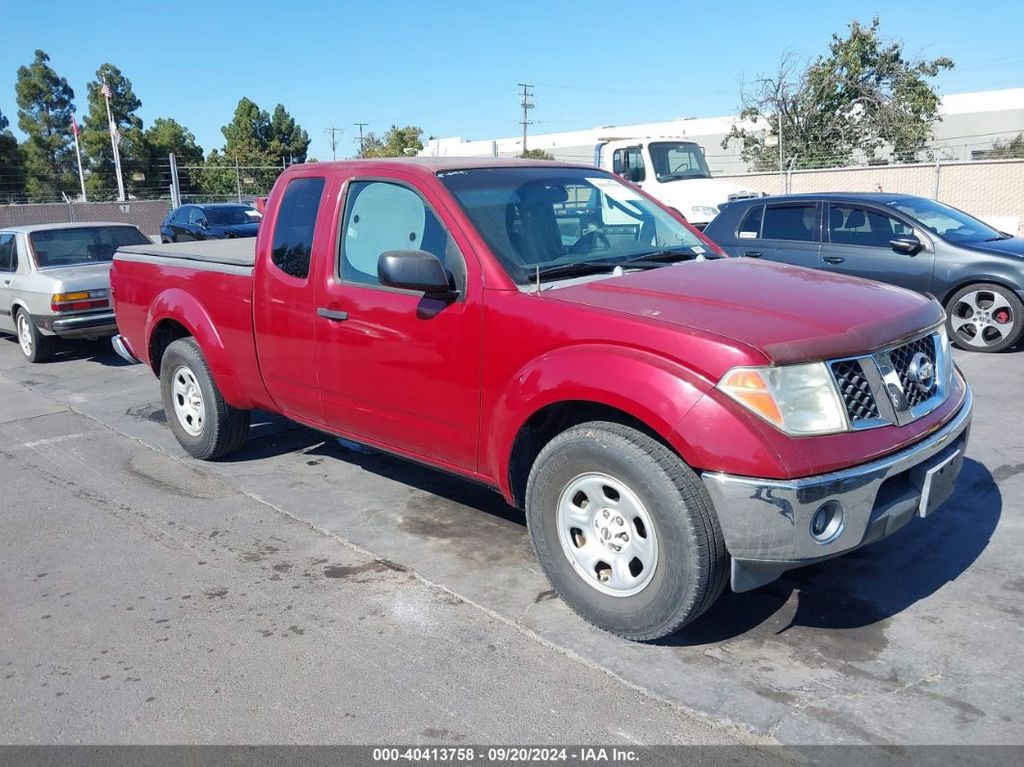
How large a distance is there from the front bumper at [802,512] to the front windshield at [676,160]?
14.5m

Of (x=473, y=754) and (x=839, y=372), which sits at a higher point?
(x=839, y=372)

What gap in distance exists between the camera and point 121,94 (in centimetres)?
5697

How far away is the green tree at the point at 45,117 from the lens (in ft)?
179

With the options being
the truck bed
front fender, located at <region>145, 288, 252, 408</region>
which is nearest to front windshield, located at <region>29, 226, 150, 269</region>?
the truck bed

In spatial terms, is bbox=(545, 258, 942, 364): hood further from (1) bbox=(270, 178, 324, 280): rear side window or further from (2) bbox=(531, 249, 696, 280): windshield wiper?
(1) bbox=(270, 178, 324, 280): rear side window

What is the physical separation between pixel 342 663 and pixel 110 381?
6.85m

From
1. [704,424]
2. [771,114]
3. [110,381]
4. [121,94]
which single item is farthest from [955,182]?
[121,94]

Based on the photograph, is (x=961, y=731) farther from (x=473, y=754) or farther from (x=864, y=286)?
(x=864, y=286)

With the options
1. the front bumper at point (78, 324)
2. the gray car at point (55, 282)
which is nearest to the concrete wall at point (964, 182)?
the gray car at point (55, 282)

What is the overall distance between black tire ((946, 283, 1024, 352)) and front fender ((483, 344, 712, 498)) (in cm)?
636

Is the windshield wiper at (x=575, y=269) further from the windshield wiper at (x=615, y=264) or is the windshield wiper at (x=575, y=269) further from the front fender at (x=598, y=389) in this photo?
the front fender at (x=598, y=389)

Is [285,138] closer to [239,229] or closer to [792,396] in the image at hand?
[239,229]

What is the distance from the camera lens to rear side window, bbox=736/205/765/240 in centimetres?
948

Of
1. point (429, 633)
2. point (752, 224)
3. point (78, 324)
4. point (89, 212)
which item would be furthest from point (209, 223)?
point (89, 212)
